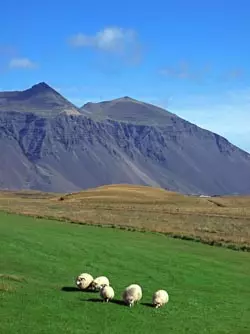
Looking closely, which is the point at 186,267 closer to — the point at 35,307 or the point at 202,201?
the point at 35,307

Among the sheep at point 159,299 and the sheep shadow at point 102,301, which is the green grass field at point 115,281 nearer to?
the sheep shadow at point 102,301

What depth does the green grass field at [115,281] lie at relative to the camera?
19594mm

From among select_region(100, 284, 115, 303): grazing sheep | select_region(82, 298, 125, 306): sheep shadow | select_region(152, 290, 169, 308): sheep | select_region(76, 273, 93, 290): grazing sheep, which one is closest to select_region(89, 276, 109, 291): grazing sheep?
select_region(76, 273, 93, 290): grazing sheep

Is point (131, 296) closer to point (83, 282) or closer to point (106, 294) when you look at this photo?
point (106, 294)

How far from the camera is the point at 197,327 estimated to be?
20188 mm

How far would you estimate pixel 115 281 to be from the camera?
27422 mm

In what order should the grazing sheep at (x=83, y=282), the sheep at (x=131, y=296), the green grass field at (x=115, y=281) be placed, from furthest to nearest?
the grazing sheep at (x=83, y=282) → the sheep at (x=131, y=296) → the green grass field at (x=115, y=281)

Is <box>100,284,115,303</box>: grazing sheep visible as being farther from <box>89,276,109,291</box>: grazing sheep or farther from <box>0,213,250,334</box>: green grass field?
<box>89,276,109,291</box>: grazing sheep

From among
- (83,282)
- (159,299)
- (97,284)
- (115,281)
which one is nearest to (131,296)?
(159,299)

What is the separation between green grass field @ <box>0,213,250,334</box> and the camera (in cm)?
1959

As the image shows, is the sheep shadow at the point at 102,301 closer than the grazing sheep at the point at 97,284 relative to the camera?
Yes

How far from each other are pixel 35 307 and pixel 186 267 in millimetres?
14163

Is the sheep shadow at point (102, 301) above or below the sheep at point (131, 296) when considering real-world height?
below

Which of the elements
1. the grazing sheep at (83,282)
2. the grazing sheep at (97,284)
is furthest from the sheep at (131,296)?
the grazing sheep at (83,282)
